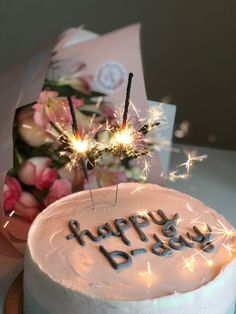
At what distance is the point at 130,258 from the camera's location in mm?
790

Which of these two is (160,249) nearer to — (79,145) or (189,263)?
(189,263)

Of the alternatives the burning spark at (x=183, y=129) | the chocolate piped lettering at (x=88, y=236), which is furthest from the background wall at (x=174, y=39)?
the chocolate piped lettering at (x=88, y=236)

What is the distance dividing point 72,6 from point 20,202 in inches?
27.2

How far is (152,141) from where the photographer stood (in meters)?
1.06

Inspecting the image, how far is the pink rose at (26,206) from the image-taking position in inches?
40.1

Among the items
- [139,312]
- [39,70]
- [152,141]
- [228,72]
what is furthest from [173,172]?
[139,312]

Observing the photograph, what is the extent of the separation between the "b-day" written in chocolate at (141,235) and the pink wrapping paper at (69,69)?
7.0 inches

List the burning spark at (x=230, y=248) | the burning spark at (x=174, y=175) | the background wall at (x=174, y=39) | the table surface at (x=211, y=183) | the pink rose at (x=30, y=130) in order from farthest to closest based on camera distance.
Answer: the background wall at (x=174, y=39) → the burning spark at (x=174, y=175) → the table surface at (x=211, y=183) → the pink rose at (x=30, y=130) → the burning spark at (x=230, y=248)

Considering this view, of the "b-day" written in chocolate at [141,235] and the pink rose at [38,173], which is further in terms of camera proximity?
the pink rose at [38,173]

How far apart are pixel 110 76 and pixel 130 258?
14.4 inches

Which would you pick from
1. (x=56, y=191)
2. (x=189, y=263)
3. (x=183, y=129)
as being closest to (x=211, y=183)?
(x=183, y=129)

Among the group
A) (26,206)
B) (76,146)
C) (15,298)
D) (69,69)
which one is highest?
(69,69)

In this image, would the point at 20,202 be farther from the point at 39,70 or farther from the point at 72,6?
the point at 72,6

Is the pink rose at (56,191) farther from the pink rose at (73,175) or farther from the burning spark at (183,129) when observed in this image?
the burning spark at (183,129)
